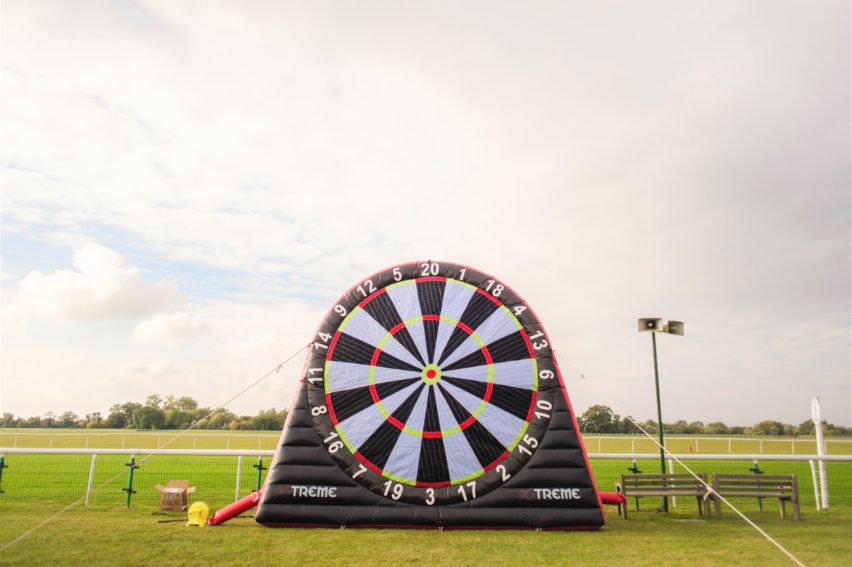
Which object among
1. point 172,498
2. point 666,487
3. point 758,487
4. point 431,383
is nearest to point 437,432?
point 431,383

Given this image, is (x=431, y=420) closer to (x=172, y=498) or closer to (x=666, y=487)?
(x=666, y=487)

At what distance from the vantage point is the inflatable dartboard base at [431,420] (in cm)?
753

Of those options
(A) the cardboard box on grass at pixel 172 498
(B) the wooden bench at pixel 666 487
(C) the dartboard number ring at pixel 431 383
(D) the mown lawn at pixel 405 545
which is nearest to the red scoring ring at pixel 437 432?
(C) the dartboard number ring at pixel 431 383

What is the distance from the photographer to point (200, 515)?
7.72 m

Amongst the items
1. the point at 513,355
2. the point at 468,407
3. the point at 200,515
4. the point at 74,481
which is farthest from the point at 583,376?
the point at 74,481

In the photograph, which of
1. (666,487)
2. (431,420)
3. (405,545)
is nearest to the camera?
(405,545)

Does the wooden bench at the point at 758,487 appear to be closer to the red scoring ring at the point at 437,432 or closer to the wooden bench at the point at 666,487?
the wooden bench at the point at 666,487

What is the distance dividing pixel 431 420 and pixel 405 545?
1.82m

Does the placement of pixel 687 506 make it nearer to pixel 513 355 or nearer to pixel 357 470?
pixel 513 355

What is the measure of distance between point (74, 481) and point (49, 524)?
11198 mm

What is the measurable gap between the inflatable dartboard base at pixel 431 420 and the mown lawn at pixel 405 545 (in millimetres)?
322

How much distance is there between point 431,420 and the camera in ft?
26.1

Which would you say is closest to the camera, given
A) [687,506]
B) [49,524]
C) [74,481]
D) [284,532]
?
[284,532]

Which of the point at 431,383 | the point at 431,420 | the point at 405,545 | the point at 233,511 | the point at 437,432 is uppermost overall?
the point at 431,383
